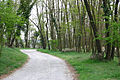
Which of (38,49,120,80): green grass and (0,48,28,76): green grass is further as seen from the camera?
(0,48,28,76): green grass

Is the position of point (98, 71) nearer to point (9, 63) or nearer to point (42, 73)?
point (42, 73)

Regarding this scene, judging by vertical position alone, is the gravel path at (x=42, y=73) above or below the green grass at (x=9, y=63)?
below

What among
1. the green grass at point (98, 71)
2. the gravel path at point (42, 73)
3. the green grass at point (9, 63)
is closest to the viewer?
the green grass at point (98, 71)

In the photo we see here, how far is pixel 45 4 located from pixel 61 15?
452 cm

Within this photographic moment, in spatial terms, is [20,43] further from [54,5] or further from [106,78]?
[106,78]

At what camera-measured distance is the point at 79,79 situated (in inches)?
282

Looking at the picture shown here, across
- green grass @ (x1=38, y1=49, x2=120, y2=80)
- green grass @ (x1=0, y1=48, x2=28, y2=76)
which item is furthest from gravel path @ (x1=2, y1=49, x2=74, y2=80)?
green grass @ (x1=38, y1=49, x2=120, y2=80)

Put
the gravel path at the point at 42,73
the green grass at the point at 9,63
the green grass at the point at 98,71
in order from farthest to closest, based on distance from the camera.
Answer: the green grass at the point at 9,63 < the gravel path at the point at 42,73 < the green grass at the point at 98,71

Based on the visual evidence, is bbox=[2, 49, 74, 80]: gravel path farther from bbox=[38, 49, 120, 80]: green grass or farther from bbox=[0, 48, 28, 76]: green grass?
bbox=[38, 49, 120, 80]: green grass

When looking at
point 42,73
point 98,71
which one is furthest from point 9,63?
point 98,71

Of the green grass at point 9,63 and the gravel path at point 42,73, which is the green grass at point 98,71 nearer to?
the gravel path at point 42,73

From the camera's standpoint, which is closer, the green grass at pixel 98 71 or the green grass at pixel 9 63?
the green grass at pixel 98 71

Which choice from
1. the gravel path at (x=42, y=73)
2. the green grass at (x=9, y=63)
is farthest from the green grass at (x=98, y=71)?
the green grass at (x=9, y=63)

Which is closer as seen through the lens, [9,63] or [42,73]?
[42,73]
